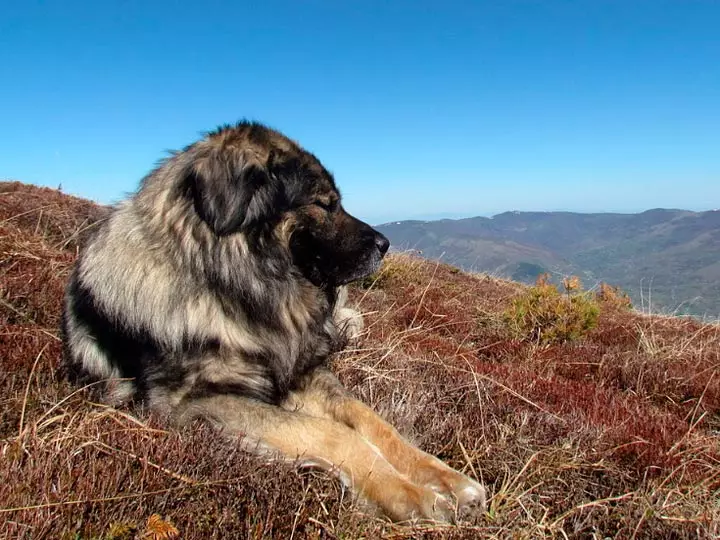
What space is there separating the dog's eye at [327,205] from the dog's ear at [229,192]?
0.39 metres

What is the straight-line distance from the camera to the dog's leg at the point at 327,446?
7.30ft

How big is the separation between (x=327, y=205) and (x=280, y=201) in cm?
36

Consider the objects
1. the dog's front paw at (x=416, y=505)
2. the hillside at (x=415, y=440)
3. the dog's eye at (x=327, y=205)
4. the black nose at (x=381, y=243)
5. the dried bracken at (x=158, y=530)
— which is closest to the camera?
the dried bracken at (x=158, y=530)

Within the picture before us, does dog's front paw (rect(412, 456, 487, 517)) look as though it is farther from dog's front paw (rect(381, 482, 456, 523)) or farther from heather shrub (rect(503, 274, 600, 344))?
heather shrub (rect(503, 274, 600, 344))

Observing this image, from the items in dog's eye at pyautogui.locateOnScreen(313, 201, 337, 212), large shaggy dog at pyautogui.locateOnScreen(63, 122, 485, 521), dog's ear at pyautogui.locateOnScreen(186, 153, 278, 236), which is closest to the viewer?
large shaggy dog at pyautogui.locateOnScreen(63, 122, 485, 521)

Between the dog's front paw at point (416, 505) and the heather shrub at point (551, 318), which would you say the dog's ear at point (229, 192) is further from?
the heather shrub at point (551, 318)

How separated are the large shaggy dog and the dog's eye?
0.03ft

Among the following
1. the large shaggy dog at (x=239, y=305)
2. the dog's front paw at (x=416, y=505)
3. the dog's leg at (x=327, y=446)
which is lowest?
the dog's front paw at (x=416, y=505)

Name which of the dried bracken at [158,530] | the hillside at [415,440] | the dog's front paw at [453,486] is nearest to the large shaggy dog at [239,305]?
the dog's front paw at [453,486]

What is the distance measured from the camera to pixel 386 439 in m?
2.66

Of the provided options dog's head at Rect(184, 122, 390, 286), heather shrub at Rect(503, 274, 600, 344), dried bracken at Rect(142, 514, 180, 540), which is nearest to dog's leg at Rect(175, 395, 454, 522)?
dried bracken at Rect(142, 514, 180, 540)

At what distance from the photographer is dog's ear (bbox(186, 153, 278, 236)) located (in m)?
2.75

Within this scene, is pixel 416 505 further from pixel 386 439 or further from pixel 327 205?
pixel 327 205

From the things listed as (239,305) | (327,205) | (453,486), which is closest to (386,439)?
(453,486)
